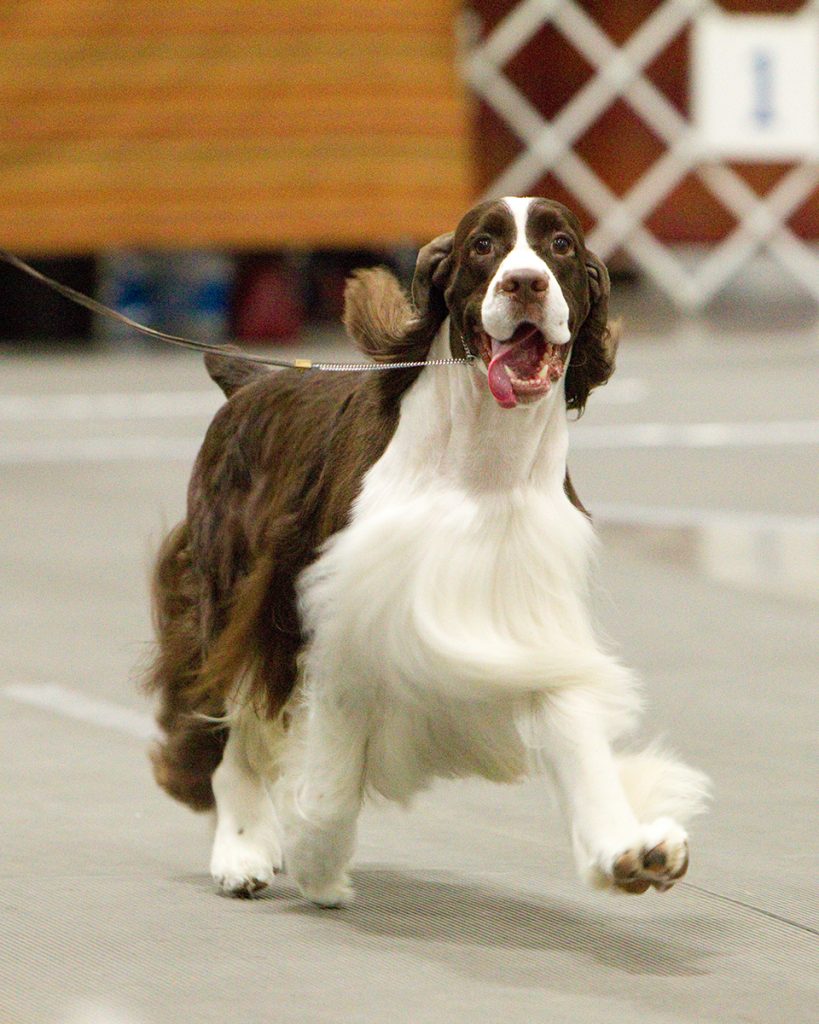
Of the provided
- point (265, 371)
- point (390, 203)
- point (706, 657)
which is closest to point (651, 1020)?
point (265, 371)

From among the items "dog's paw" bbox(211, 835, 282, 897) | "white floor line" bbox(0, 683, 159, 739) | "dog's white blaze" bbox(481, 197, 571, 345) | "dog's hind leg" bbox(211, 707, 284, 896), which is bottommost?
"white floor line" bbox(0, 683, 159, 739)

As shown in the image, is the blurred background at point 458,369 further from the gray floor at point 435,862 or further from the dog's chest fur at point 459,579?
the dog's chest fur at point 459,579

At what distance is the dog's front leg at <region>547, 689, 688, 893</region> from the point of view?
2807 mm

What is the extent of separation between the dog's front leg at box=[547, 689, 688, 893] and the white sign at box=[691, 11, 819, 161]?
41.4 feet

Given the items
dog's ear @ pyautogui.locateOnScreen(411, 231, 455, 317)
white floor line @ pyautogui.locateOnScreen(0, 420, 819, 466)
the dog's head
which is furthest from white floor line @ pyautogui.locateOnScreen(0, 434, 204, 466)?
the dog's head

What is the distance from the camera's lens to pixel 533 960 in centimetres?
295

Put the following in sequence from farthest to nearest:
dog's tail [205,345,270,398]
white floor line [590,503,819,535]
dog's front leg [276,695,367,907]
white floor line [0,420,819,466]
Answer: white floor line [0,420,819,466] → white floor line [590,503,819,535] → dog's tail [205,345,270,398] → dog's front leg [276,695,367,907]

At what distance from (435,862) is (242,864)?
0.36 metres

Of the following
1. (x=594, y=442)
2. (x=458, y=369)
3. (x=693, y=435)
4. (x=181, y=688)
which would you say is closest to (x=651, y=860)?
(x=458, y=369)

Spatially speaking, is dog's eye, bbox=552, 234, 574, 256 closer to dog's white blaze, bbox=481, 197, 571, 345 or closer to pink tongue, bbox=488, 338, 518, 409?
dog's white blaze, bbox=481, 197, 571, 345

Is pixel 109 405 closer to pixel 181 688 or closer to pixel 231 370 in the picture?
pixel 231 370

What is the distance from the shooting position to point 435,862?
353cm

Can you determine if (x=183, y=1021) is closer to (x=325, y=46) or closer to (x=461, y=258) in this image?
(x=461, y=258)

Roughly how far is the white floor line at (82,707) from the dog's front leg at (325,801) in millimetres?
1228
